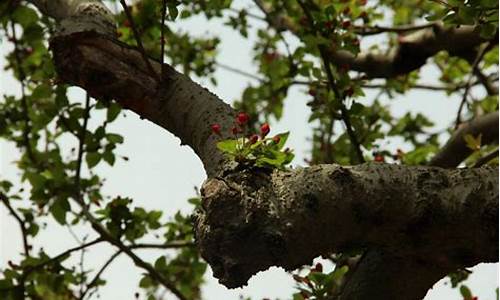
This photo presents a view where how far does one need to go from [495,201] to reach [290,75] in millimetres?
2882

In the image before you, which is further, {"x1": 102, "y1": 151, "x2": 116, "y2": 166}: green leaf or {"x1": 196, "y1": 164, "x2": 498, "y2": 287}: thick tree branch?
{"x1": 102, "y1": 151, "x2": 116, "y2": 166}: green leaf

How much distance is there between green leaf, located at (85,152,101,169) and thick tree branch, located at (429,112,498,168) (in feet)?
5.84

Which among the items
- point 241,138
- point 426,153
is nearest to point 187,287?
point 426,153

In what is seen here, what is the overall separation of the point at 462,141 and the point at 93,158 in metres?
1.95

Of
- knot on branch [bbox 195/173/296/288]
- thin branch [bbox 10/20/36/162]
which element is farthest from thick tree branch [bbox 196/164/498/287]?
thin branch [bbox 10/20/36/162]

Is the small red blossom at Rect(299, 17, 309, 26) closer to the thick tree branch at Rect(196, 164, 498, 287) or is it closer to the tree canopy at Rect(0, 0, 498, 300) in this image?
the tree canopy at Rect(0, 0, 498, 300)

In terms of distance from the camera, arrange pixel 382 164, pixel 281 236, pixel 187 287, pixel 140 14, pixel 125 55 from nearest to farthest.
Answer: pixel 281 236 < pixel 382 164 < pixel 125 55 < pixel 140 14 < pixel 187 287

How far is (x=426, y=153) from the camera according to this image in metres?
4.28

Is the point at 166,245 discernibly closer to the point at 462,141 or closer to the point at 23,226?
the point at 23,226

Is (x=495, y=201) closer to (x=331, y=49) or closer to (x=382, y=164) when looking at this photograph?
(x=382, y=164)

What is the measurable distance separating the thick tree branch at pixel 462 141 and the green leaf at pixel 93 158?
5.84ft

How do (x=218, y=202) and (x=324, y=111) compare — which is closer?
(x=218, y=202)

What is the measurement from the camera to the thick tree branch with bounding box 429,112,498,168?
380 cm

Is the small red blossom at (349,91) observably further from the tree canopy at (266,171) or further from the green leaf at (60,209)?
the green leaf at (60,209)
